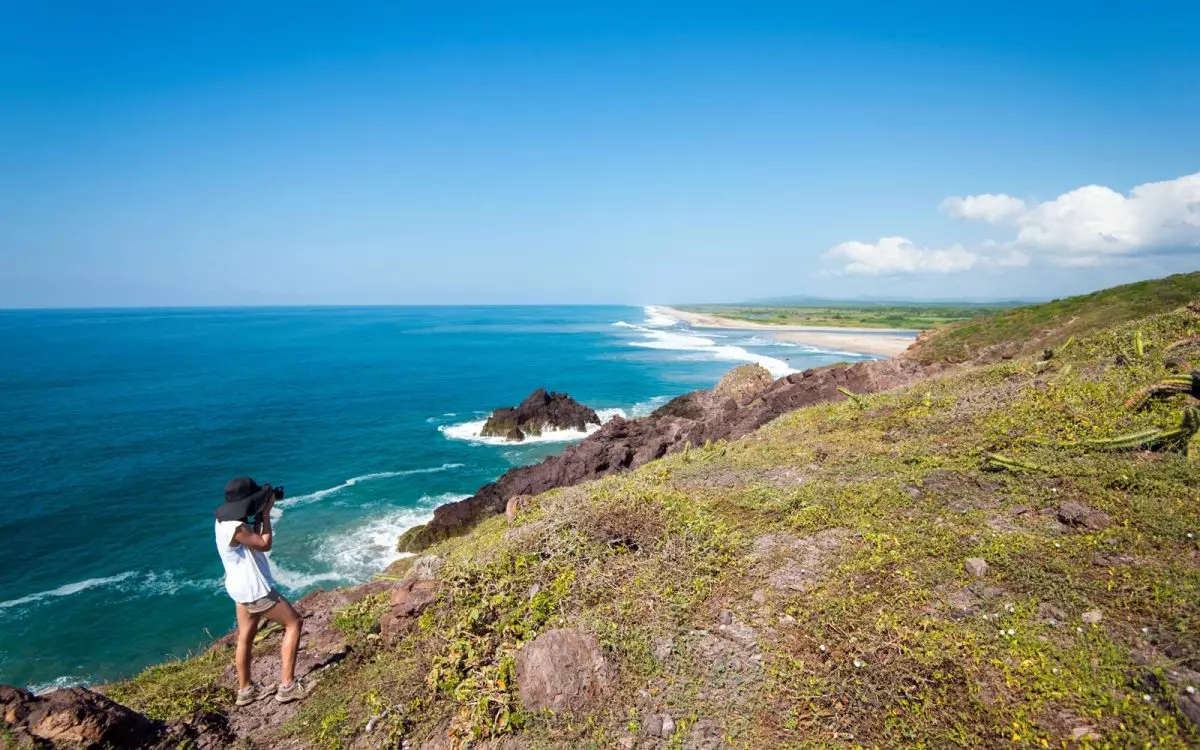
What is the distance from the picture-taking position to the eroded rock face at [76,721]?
4.89m

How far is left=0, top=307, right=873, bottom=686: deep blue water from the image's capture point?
55.9 ft

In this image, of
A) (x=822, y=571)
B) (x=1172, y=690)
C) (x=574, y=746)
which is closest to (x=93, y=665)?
(x=574, y=746)

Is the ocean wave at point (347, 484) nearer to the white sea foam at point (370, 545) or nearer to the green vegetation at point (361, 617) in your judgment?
the white sea foam at point (370, 545)

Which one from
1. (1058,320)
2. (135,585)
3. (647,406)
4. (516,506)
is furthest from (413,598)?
(647,406)

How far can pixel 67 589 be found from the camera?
1838 cm

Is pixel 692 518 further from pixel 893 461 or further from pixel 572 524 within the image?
pixel 893 461

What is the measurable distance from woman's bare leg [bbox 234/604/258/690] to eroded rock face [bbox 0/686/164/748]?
0.81 metres

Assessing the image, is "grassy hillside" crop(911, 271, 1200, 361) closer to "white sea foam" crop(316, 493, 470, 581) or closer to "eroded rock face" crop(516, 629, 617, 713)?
"eroded rock face" crop(516, 629, 617, 713)

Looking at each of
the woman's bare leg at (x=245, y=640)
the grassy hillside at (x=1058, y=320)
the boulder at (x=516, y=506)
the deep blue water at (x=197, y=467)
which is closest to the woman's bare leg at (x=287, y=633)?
the woman's bare leg at (x=245, y=640)

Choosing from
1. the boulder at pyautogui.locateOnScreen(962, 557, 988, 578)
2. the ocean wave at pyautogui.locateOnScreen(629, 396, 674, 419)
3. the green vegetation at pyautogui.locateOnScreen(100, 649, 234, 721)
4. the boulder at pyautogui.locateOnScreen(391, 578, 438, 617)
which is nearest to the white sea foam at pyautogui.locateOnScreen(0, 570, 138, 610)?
the green vegetation at pyautogui.locateOnScreen(100, 649, 234, 721)

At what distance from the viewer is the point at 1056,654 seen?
4.61 meters

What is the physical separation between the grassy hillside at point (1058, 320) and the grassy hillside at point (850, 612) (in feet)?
58.7

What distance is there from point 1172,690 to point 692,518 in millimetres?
4581

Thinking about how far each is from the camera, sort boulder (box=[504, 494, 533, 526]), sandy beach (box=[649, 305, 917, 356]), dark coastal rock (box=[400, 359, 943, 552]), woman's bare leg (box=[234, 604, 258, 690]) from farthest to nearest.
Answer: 1. sandy beach (box=[649, 305, 917, 356])
2. dark coastal rock (box=[400, 359, 943, 552])
3. boulder (box=[504, 494, 533, 526])
4. woman's bare leg (box=[234, 604, 258, 690])
